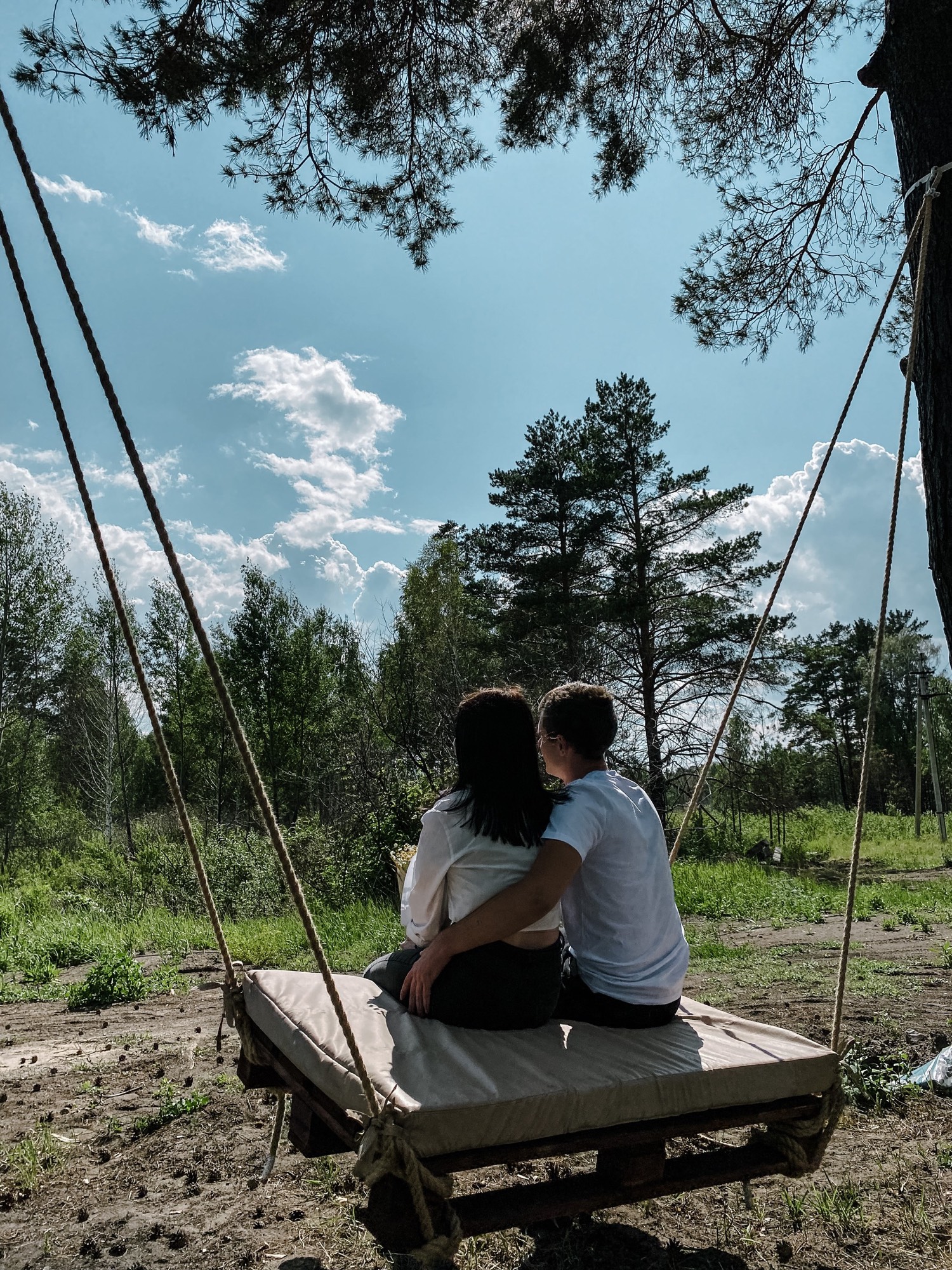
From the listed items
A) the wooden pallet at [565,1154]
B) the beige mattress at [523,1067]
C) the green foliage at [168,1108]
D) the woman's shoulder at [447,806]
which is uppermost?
the woman's shoulder at [447,806]

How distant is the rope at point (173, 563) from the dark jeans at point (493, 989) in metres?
0.38

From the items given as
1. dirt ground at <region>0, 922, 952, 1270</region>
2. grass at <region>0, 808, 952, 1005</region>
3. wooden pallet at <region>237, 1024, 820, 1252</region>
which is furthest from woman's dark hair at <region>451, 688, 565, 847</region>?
grass at <region>0, 808, 952, 1005</region>

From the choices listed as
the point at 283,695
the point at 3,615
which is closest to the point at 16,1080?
the point at 3,615

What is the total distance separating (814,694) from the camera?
41469 millimetres

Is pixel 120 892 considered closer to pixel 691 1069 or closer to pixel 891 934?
pixel 891 934

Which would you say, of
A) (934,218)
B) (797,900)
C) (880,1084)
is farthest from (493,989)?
(797,900)

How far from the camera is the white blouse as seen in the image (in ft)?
7.18

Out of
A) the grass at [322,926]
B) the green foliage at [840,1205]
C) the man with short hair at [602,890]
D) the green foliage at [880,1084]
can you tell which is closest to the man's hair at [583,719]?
the man with short hair at [602,890]

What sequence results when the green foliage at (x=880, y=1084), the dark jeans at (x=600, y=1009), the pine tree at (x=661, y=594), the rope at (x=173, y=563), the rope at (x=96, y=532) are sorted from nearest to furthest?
the rope at (x=173, y=563) → the rope at (x=96, y=532) → the dark jeans at (x=600, y=1009) → the green foliage at (x=880, y=1084) → the pine tree at (x=661, y=594)

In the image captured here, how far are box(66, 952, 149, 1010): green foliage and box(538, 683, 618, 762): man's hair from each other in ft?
17.0

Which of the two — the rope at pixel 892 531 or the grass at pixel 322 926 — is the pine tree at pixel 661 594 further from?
the rope at pixel 892 531

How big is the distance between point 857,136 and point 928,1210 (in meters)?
4.85

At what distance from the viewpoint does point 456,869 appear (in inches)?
87.0

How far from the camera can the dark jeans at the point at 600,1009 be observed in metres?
2.43
